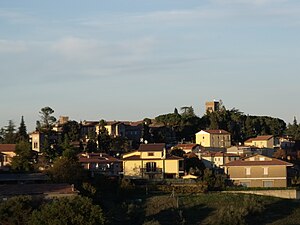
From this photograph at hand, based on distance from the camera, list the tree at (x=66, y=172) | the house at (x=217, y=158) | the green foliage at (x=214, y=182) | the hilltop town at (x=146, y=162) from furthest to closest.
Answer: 1. the house at (x=217, y=158)
2. the green foliage at (x=214, y=182)
3. the tree at (x=66, y=172)
4. the hilltop town at (x=146, y=162)

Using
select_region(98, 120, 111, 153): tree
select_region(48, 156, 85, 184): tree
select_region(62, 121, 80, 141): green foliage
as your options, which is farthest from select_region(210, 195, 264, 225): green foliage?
select_region(62, 121, 80, 141): green foliage

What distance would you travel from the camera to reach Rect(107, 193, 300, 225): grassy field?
4519cm

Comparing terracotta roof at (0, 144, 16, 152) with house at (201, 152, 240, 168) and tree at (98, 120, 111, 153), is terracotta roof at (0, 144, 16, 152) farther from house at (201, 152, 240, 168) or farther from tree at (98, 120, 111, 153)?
house at (201, 152, 240, 168)

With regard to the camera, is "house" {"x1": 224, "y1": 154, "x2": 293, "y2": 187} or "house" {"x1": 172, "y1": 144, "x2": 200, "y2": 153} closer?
"house" {"x1": 224, "y1": 154, "x2": 293, "y2": 187}

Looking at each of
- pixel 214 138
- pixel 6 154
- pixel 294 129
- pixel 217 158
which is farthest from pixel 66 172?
pixel 294 129

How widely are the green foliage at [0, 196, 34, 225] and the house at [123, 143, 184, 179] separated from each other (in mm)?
26098

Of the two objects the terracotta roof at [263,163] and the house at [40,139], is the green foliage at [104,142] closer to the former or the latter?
the house at [40,139]

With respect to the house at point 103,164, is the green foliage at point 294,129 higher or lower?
higher

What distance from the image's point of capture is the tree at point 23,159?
2461 inches

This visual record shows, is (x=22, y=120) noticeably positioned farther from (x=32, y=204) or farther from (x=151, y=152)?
(x=32, y=204)

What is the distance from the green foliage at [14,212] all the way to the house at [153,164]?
2610 centimetres

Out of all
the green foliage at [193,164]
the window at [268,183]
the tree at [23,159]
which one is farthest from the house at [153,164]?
the tree at [23,159]

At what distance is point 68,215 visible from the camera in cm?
3609

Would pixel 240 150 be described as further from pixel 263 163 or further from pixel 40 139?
pixel 40 139
